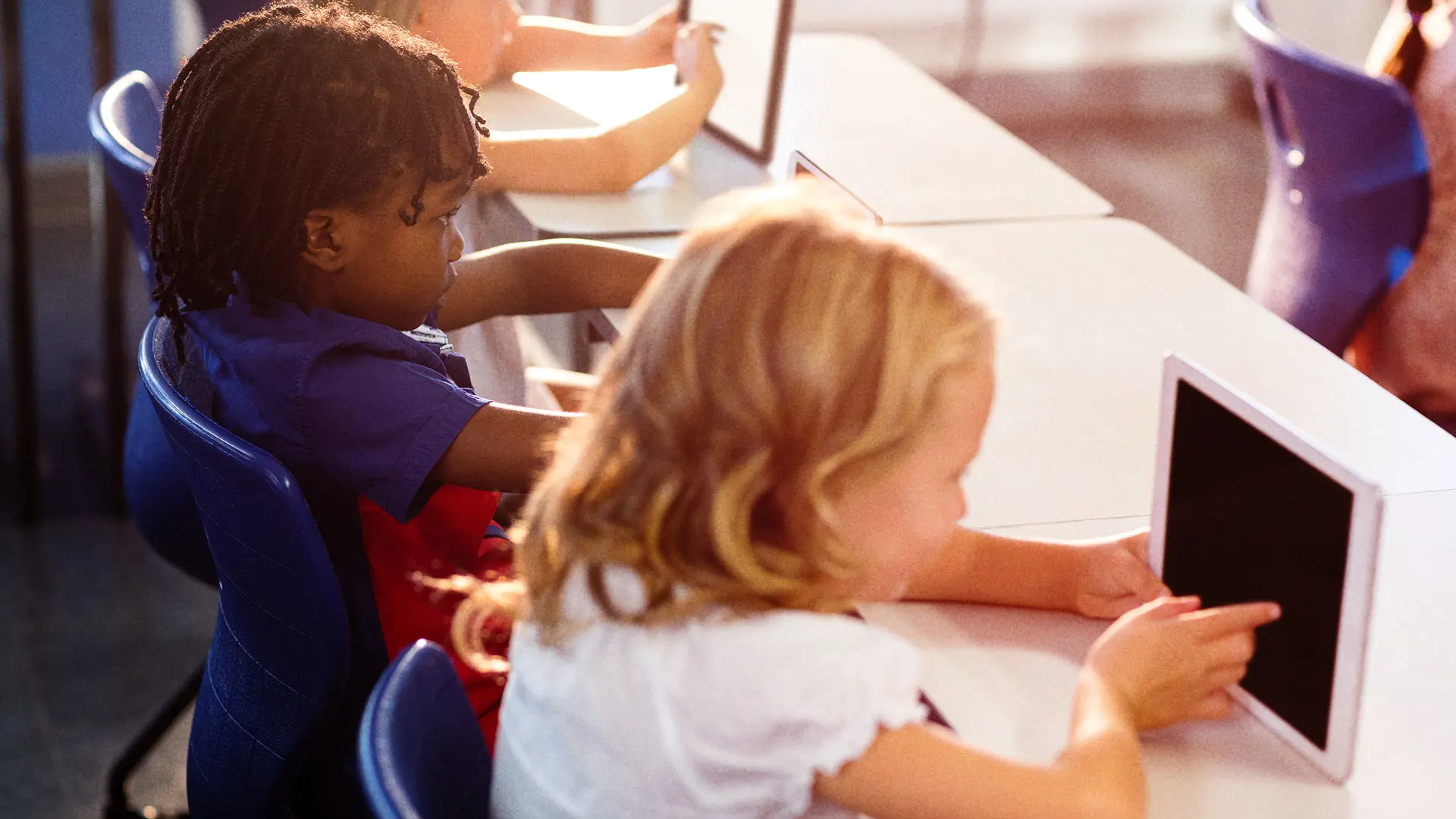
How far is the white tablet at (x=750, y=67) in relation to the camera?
1.89 meters

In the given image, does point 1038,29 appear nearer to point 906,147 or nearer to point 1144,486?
point 906,147

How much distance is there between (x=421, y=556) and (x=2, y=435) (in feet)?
6.30

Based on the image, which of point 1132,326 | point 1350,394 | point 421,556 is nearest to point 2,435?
point 421,556

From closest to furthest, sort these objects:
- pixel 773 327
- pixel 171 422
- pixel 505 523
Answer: pixel 773 327 → pixel 171 422 → pixel 505 523

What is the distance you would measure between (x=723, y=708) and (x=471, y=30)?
1444mm

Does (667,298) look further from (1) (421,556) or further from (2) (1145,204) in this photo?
(2) (1145,204)

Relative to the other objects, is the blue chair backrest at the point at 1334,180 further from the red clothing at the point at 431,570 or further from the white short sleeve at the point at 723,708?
the white short sleeve at the point at 723,708

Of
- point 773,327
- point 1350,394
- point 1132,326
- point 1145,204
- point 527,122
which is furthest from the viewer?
point 1145,204

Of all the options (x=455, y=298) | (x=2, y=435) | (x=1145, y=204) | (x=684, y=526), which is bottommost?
(x=2, y=435)

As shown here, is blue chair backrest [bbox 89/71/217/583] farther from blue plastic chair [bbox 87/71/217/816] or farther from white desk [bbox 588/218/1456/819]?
white desk [bbox 588/218/1456/819]

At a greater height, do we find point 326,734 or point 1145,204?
point 326,734

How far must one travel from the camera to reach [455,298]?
1.59 m

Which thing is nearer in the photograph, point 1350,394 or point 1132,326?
point 1350,394

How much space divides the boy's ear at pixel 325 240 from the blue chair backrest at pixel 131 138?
0.27m
